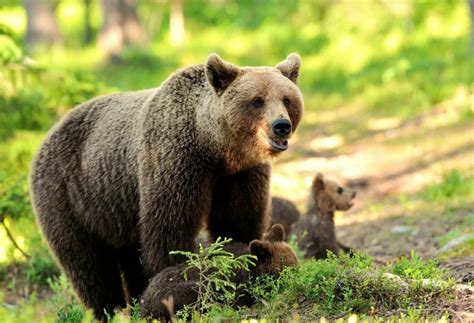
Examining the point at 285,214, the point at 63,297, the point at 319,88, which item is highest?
the point at 319,88

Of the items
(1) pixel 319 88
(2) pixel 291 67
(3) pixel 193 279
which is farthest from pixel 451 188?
(1) pixel 319 88

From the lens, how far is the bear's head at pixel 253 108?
21.8 ft

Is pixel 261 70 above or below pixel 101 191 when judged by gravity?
above

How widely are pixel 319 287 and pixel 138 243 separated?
2040 mm

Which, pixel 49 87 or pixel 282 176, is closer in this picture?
pixel 49 87

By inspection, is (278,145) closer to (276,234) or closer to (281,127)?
(281,127)

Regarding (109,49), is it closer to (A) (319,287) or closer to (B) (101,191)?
(B) (101,191)

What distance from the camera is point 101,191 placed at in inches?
302

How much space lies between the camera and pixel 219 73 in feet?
22.6

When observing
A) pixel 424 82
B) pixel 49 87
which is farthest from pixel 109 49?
pixel 49 87

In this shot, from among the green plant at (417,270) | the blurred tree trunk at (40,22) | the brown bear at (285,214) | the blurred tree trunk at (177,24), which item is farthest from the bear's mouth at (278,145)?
the blurred tree trunk at (40,22)

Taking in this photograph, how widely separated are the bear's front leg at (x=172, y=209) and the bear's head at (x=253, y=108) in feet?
1.33

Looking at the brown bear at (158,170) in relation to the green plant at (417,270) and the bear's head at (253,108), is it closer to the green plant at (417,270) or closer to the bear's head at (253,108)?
the bear's head at (253,108)

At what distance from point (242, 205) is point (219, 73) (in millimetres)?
1138
